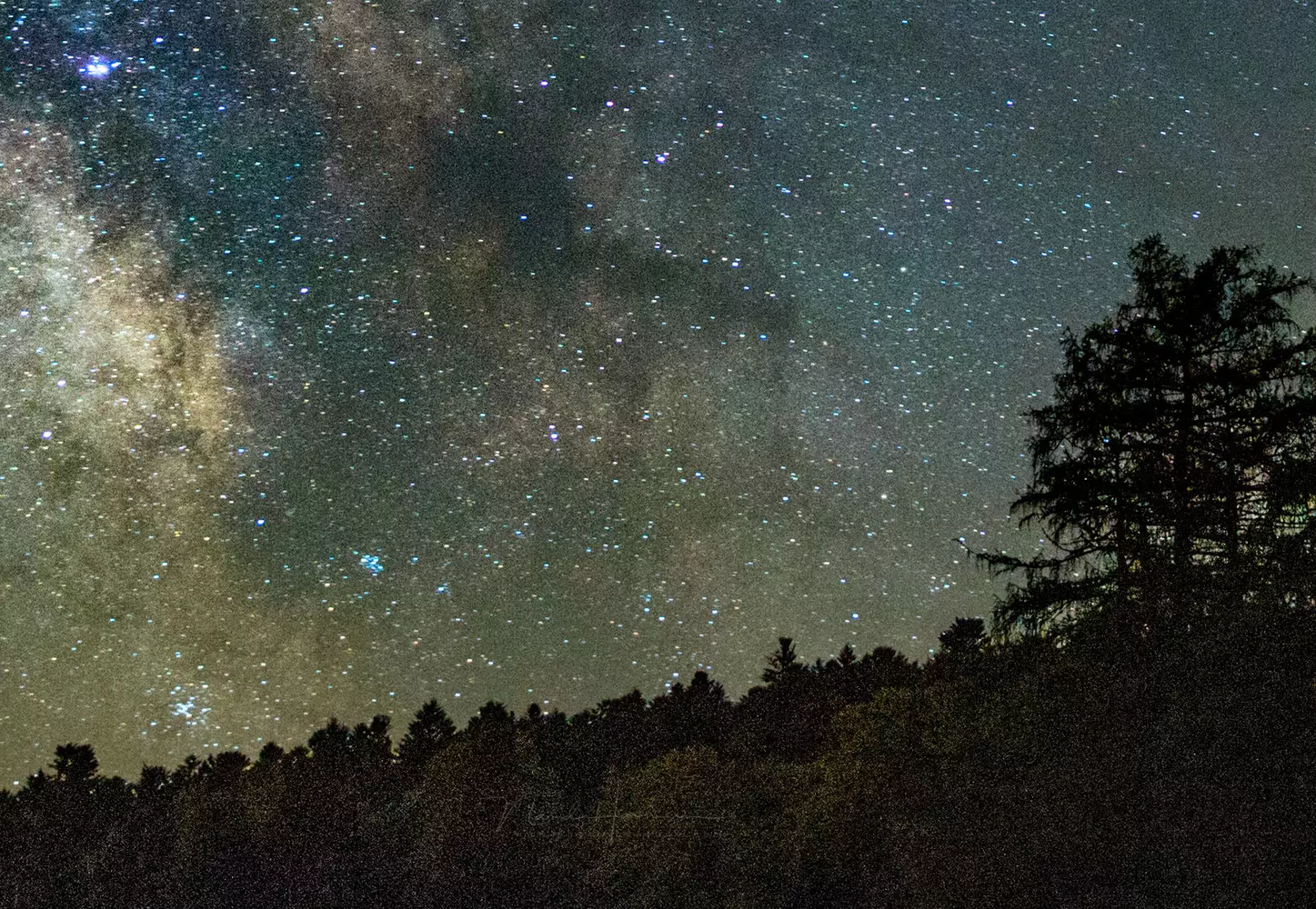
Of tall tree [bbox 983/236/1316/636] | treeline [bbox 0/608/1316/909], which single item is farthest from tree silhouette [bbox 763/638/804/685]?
tall tree [bbox 983/236/1316/636]

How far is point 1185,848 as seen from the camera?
11391 millimetres

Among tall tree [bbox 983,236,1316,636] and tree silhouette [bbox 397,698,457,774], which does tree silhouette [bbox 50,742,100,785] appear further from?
tall tree [bbox 983,236,1316,636]

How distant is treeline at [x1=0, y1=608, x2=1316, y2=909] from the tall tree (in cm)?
178

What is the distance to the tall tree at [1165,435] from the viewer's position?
52.3 ft

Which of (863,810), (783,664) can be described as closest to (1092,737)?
(863,810)

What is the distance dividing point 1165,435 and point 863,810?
7.06m

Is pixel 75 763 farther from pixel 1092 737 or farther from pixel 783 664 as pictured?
pixel 1092 737

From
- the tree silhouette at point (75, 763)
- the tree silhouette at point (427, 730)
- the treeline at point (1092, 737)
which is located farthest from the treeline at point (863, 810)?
the tree silhouette at point (75, 763)

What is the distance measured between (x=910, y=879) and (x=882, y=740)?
324 centimetres

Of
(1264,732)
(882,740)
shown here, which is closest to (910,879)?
(882,740)

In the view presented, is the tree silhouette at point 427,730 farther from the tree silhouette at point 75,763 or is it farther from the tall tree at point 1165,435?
the tall tree at point 1165,435

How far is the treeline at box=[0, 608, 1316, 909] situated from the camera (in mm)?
11562

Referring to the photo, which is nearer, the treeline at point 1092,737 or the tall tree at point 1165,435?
the treeline at point 1092,737

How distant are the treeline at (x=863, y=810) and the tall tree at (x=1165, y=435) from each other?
178cm
